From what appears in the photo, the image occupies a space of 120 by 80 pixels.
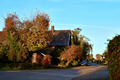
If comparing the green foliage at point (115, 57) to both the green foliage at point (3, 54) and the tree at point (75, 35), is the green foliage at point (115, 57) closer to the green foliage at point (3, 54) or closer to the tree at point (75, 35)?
the green foliage at point (3, 54)

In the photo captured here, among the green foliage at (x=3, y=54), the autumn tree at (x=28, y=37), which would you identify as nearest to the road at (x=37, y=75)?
the autumn tree at (x=28, y=37)

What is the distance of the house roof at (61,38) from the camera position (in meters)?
39.5

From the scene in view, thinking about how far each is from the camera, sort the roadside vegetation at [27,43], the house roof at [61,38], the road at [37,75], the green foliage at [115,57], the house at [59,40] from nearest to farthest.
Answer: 1. the green foliage at [115,57]
2. the road at [37,75]
3. the roadside vegetation at [27,43]
4. the house at [59,40]
5. the house roof at [61,38]

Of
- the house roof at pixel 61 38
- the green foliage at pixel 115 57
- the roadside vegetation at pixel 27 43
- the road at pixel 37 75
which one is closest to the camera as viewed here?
the green foliage at pixel 115 57

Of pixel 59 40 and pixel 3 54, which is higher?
pixel 59 40

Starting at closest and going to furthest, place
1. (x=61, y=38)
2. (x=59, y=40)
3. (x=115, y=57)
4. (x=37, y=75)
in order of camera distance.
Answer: (x=115, y=57) → (x=37, y=75) → (x=59, y=40) → (x=61, y=38)

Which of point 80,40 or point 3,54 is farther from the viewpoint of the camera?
point 80,40

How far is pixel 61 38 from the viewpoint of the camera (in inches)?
1636

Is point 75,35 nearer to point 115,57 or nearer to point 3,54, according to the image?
point 3,54

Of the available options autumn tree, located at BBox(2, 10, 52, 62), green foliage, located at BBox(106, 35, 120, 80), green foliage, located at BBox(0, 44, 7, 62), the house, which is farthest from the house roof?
green foliage, located at BBox(106, 35, 120, 80)

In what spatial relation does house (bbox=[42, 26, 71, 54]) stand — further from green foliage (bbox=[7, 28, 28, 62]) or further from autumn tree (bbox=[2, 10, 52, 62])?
green foliage (bbox=[7, 28, 28, 62])

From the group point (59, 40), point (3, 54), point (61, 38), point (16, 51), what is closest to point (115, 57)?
point (16, 51)

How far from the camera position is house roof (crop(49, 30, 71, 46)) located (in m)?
39.5

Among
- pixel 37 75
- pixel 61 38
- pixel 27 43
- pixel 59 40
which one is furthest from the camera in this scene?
pixel 61 38
